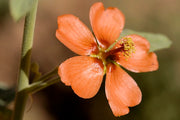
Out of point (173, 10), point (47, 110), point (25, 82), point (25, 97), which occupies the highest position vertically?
point (25, 82)

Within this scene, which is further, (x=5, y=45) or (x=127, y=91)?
(x=5, y=45)

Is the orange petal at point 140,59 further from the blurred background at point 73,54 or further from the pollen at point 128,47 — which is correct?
the blurred background at point 73,54

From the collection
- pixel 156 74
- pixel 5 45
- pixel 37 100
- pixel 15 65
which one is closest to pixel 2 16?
pixel 5 45

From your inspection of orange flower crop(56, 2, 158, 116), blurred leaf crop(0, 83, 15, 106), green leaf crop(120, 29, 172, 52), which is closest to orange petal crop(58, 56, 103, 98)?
orange flower crop(56, 2, 158, 116)

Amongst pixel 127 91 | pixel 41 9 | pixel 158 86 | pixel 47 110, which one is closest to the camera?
pixel 127 91

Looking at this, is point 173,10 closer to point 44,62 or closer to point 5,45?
point 44,62
